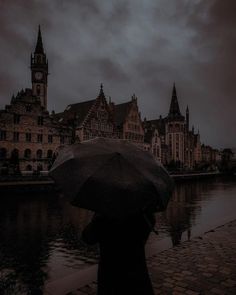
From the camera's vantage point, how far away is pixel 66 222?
60.0 feet

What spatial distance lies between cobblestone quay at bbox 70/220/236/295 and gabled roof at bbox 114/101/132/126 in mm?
62172

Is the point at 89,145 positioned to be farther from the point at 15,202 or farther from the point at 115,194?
the point at 15,202

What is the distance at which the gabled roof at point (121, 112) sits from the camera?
72.4 m

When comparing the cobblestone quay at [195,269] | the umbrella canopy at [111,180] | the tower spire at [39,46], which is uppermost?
the tower spire at [39,46]

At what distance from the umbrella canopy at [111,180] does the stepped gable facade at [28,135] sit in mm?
43128

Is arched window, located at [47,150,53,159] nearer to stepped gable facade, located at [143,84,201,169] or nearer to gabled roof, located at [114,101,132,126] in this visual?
gabled roof, located at [114,101,132,126]

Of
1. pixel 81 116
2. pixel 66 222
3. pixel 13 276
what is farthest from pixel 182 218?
pixel 81 116

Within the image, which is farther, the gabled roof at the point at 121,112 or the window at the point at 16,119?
the gabled roof at the point at 121,112

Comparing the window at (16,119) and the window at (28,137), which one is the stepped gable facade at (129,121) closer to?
the window at (28,137)

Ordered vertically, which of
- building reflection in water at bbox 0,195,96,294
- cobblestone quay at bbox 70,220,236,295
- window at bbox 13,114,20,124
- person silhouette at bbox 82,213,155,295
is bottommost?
building reflection in water at bbox 0,195,96,294

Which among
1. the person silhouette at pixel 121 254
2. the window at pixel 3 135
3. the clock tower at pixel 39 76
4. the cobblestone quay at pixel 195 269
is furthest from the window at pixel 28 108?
the person silhouette at pixel 121 254

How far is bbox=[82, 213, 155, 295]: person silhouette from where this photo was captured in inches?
147

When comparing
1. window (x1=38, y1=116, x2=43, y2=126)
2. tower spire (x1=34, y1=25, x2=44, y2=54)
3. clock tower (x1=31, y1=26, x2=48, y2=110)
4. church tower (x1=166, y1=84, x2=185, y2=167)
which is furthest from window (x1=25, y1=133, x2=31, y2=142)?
church tower (x1=166, y1=84, x2=185, y2=167)

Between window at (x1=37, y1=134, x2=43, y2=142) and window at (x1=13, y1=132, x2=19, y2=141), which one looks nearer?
window at (x1=13, y1=132, x2=19, y2=141)
